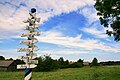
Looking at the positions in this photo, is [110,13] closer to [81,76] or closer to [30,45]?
[81,76]

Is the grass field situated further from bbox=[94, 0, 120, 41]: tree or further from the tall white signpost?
the tall white signpost

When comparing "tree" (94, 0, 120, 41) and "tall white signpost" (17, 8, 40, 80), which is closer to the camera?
"tall white signpost" (17, 8, 40, 80)

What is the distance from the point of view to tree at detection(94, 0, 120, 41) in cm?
3600

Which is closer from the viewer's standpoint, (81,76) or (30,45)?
(30,45)

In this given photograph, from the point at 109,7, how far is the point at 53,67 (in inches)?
2093

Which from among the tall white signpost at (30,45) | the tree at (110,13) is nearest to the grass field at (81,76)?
the tree at (110,13)

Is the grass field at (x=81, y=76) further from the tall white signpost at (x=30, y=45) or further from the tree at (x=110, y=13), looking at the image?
the tall white signpost at (x=30, y=45)

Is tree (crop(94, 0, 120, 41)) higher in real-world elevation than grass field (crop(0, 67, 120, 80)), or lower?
higher

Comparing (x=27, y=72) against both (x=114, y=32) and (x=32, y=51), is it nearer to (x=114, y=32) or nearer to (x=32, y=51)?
(x=32, y=51)

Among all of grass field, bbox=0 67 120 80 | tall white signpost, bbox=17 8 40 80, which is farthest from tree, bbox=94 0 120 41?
tall white signpost, bbox=17 8 40 80

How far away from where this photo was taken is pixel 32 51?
1202 cm

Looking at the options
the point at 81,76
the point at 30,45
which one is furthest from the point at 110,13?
the point at 30,45

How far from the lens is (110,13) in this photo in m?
36.8

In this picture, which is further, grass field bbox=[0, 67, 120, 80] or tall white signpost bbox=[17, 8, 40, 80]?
grass field bbox=[0, 67, 120, 80]
